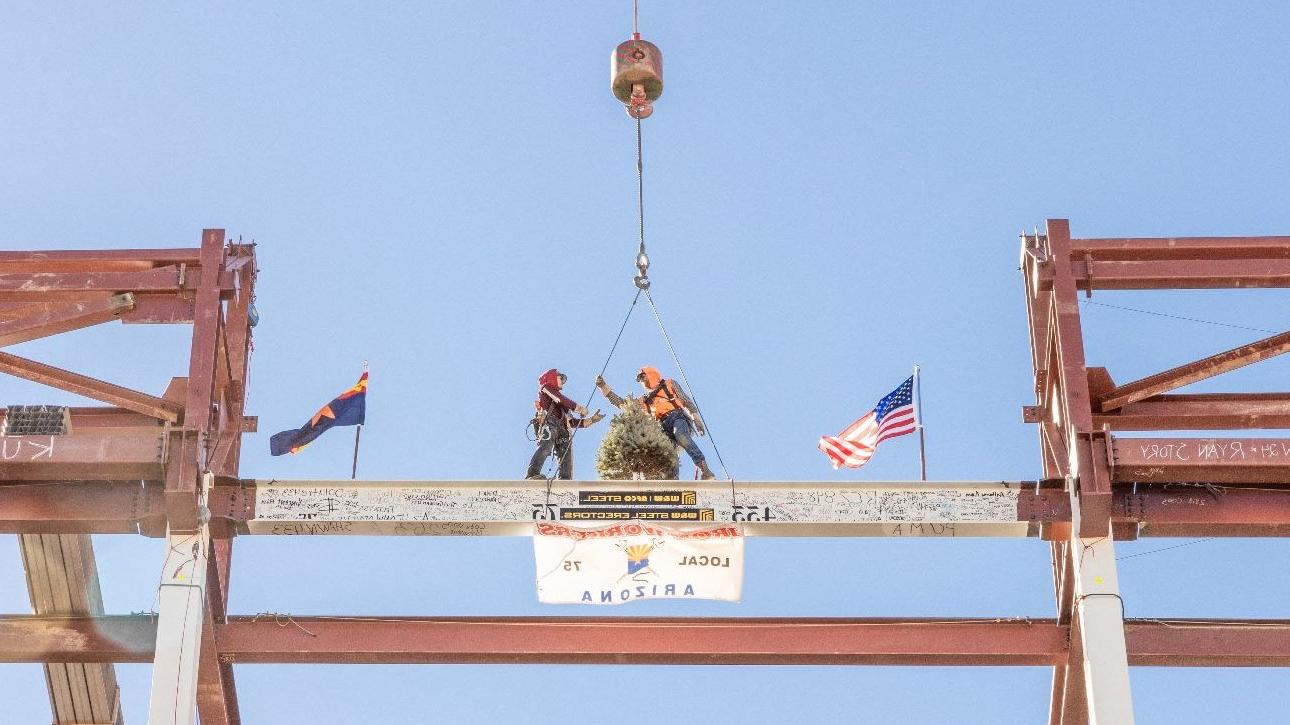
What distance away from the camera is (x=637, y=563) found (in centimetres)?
2267

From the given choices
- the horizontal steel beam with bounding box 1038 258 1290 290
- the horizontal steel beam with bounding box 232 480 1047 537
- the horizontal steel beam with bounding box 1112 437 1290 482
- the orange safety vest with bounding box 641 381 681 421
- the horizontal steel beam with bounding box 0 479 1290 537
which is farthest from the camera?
the orange safety vest with bounding box 641 381 681 421

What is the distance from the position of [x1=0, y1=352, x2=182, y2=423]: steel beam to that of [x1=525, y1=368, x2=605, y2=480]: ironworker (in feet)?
13.8

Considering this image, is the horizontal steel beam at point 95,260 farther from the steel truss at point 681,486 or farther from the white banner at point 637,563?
the white banner at point 637,563

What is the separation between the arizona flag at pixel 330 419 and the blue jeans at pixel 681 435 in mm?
3411

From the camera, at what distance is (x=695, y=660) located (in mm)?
22984

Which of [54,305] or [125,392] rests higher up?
[54,305]

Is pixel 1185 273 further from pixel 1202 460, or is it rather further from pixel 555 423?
pixel 555 423

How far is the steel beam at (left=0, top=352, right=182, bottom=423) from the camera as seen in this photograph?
22.6 meters

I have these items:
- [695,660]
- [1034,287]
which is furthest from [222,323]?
[1034,287]

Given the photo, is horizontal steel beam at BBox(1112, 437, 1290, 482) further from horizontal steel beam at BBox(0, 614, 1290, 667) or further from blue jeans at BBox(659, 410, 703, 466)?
blue jeans at BBox(659, 410, 703, 466)

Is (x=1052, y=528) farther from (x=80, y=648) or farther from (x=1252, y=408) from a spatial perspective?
(x=80, y=648)

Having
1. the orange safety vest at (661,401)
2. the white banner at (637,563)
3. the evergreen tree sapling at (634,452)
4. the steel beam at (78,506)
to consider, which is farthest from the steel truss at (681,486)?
the orange safety vest at (661,401)

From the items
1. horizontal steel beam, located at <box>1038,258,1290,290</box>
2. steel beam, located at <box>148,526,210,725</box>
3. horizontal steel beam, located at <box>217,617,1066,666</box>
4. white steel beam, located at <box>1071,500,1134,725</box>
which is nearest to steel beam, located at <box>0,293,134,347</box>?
steel beam, located at <box>148,526,210,725</box>

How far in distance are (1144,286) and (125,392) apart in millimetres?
10978
